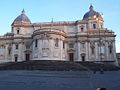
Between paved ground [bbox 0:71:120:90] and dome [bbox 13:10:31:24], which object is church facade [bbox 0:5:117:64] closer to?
dome [bbox 13:10:31:24]

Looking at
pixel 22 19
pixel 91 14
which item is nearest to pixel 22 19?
pixel 22 19

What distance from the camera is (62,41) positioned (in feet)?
162

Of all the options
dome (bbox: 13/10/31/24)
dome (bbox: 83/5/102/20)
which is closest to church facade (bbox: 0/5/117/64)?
dome (bbox: 83/5/102/20)

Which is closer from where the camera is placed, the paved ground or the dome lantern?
the paved ground

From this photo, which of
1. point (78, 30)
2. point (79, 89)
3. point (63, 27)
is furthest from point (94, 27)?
point (79, 89)

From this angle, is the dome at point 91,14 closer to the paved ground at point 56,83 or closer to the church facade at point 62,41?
the church facade at point 62,41

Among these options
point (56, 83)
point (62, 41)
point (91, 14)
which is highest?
point (91, 14)

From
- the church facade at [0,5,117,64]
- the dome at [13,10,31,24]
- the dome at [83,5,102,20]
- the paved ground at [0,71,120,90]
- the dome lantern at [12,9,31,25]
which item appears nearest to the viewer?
the paved ground at [0,71,120,90]

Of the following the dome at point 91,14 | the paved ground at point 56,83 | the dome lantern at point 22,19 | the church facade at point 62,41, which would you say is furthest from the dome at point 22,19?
the paved ground at point 56,83

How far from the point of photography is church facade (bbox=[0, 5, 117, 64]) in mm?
47062

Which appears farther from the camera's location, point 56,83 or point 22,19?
point 22,19

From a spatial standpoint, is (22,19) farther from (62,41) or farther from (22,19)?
(62,41)

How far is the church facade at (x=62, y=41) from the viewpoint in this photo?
154 ft

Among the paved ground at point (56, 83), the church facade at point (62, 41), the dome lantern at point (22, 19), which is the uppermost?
the dome lantern at point (22, 19)
